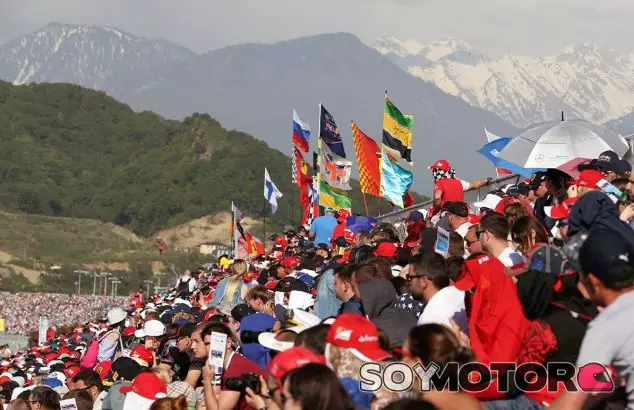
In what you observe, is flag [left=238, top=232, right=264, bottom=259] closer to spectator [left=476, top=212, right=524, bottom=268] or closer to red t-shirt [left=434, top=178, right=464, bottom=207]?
red t-shirt [left=434, top=178, right=464, bottom=207]

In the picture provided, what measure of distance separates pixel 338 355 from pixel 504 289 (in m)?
1.17

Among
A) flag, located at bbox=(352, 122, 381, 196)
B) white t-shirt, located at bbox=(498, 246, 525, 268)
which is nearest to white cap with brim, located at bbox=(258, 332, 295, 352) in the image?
white t-shirt, located at bbox=(498, 246, 525, 268)

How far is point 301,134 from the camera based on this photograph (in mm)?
30109

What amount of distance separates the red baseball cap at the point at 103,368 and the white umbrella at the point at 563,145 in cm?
456

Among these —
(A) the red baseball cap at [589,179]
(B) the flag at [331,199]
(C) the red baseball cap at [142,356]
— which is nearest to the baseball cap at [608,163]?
(A) the red baseball cap at [589,179]

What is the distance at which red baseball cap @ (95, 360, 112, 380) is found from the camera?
502 inches

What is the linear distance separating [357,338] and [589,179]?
10.0ft

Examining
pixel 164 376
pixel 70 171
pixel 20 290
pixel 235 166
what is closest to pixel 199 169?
pixel 235 166

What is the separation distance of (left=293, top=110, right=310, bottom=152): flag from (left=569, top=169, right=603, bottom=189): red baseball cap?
71.1 ft

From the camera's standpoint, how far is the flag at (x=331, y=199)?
24812mm

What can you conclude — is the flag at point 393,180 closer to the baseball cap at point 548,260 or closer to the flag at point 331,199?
the flag at point 331,199

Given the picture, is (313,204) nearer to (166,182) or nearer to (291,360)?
(291,360)

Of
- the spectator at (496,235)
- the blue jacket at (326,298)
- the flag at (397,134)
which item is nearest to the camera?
the spectator at (496,235)

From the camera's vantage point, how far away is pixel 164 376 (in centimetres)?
967
